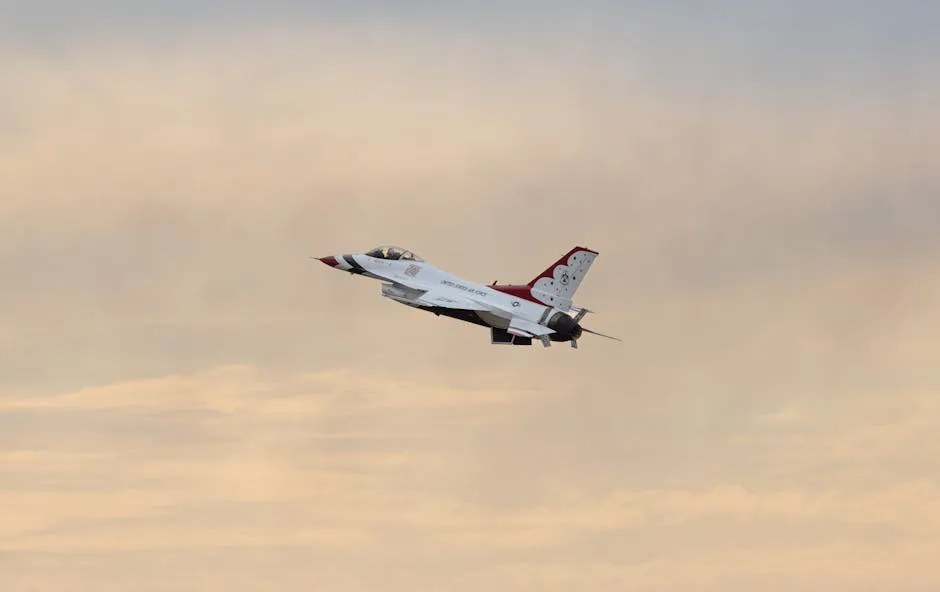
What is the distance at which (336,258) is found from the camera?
448 feet

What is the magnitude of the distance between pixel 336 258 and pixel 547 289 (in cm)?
1649

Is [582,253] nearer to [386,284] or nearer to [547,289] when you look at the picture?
[547,289]

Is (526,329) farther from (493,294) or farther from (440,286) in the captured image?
(440,286)

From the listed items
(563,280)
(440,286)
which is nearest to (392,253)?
(440,286)

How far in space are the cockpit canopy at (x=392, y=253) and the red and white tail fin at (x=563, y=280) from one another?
9291 millimetres

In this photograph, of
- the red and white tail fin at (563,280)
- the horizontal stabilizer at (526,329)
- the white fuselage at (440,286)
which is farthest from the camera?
the red and white tail fin at (563,280)

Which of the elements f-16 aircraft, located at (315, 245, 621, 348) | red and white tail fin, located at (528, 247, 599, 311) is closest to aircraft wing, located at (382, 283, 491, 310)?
f-16 aircraft, located at (315, 245, 621, 348)

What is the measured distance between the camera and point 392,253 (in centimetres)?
13512

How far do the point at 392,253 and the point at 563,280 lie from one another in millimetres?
13038

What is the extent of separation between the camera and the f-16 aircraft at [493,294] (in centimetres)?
12838

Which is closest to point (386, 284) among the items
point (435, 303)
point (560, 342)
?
point (435, 303)

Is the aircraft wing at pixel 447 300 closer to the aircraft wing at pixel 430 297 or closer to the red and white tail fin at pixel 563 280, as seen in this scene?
the aircraft wing at pixel 430 297

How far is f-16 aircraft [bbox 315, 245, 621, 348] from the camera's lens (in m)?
128

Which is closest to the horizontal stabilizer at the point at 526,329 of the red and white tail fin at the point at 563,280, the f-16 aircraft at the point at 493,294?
the f-16 aircraft at the point at 493,294
